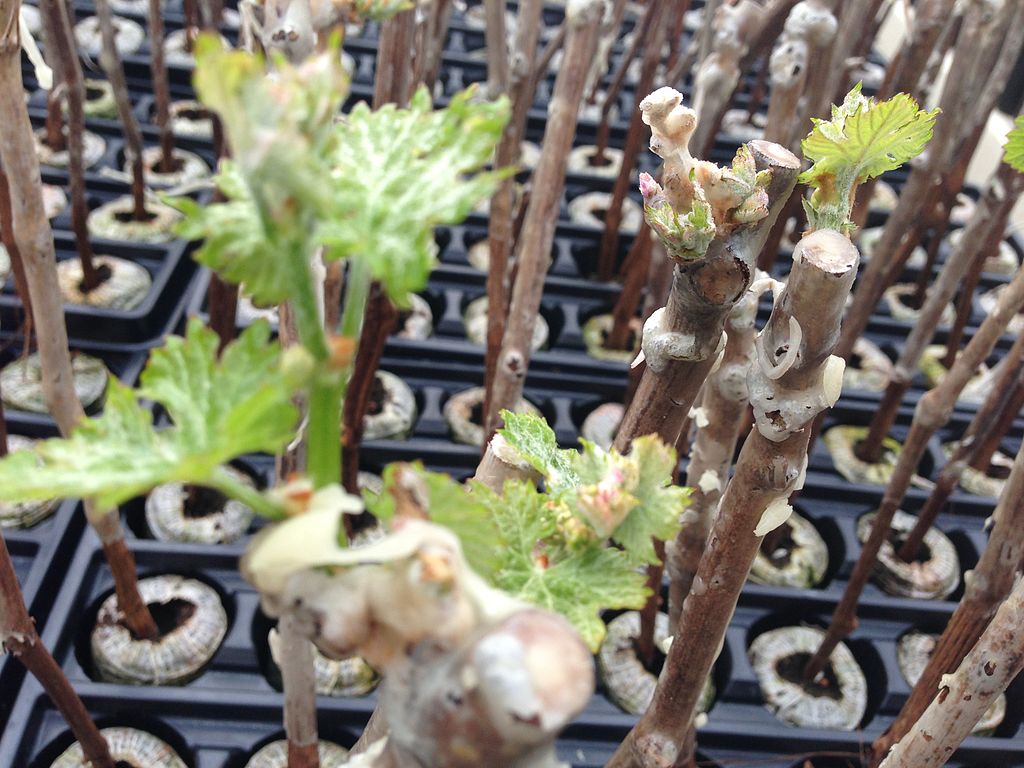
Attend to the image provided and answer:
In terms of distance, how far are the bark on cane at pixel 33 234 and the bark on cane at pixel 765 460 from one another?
284mm

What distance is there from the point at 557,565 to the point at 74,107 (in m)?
0.81

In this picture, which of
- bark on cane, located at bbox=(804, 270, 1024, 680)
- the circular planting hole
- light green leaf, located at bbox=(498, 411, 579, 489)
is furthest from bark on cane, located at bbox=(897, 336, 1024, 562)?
light green leaf, located at bbox=(498, 411, 579, 489)

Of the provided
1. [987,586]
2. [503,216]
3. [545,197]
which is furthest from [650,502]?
[503,216]

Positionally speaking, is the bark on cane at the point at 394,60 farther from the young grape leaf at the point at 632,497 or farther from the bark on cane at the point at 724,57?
the young grape leaf at the point at 632,497

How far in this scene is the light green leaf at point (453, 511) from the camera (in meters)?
0.21

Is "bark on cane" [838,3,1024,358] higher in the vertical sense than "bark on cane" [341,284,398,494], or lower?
higher

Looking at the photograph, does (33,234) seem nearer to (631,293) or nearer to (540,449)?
(540,449)

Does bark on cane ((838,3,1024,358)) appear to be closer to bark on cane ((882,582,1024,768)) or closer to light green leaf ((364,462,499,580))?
bark on cane ((882,582,1024,768))

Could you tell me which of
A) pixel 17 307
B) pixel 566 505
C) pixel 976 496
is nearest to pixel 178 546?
pixel 17 307

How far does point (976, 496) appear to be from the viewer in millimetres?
969

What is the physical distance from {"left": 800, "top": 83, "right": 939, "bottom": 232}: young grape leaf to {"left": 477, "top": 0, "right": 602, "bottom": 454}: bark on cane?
1.16ft

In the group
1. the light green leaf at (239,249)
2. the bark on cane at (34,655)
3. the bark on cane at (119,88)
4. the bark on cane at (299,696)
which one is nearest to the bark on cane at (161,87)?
the bark on cane at (119,88)

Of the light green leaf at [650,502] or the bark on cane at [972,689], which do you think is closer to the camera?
the light green leaf at [650,502]

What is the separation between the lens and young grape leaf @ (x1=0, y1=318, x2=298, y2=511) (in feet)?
0.60
